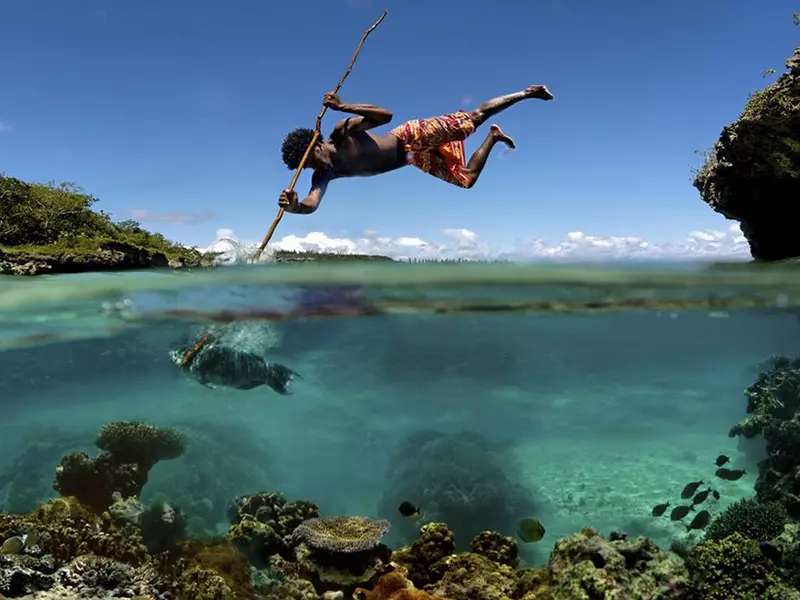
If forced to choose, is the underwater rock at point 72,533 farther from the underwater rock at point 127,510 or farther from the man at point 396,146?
the man at point 396,146

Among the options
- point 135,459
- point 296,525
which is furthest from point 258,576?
point 135,459

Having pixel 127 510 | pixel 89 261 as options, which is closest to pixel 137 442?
pixel 127 510

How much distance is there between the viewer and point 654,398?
22562mm

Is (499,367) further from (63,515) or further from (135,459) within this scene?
(63,515)

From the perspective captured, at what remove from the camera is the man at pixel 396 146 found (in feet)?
24.4

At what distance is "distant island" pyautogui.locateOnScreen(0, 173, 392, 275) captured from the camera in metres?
12.2

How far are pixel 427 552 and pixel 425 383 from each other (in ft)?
38.8

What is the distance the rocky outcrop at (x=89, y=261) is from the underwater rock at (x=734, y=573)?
1185cm

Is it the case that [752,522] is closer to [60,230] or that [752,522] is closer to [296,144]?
[296,144]

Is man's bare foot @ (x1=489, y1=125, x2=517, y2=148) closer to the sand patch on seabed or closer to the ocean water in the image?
the ocean water

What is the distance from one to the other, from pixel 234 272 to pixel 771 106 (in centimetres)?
1350

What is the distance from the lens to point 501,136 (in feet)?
27.8

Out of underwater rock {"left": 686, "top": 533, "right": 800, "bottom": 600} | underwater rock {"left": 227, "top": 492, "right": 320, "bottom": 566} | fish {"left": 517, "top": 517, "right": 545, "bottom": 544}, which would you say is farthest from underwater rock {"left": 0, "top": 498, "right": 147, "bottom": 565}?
underwater rock {"left": 686, "top": 533, "right": 800, "bottom": 600}

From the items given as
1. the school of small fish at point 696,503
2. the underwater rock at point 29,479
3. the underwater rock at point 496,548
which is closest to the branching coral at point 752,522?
the school of small fish at point 696,503
